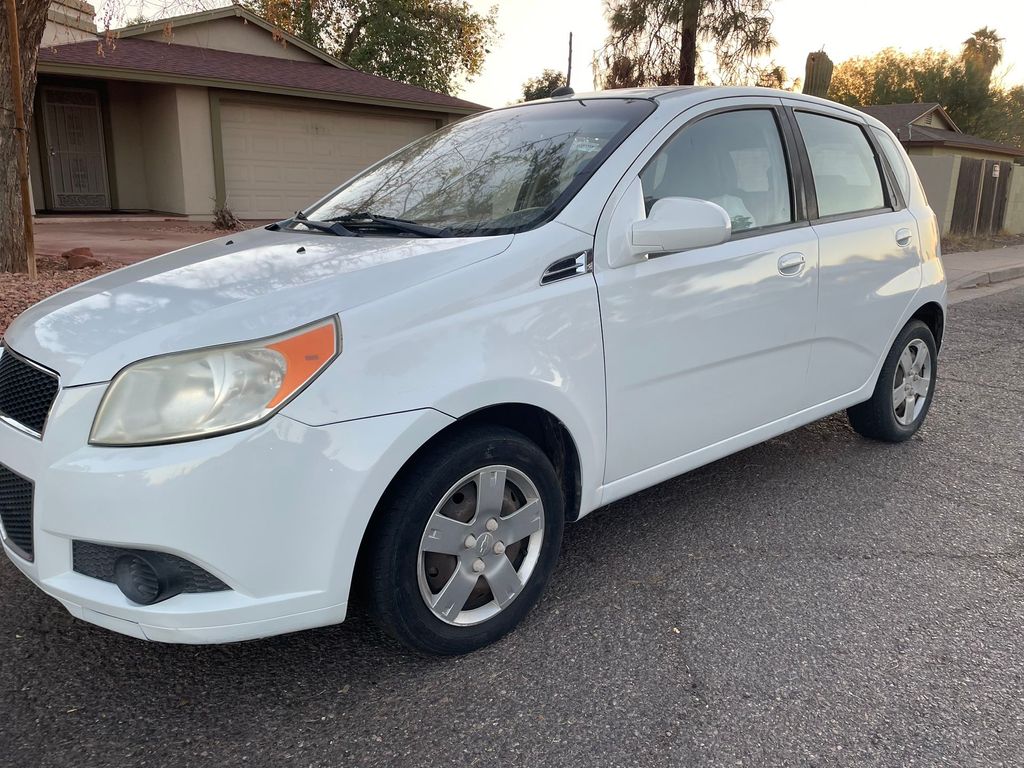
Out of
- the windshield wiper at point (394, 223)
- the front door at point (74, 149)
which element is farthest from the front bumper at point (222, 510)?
the front door at point (74, 149)

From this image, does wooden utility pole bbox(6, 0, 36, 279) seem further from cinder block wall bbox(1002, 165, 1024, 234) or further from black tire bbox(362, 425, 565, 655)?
cinder block wall bbox(1002, 165, 1024, 234)

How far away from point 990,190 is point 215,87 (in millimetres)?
19278

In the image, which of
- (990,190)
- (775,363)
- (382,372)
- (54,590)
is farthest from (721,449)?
(990,190)

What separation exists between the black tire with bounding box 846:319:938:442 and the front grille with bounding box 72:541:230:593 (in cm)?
353

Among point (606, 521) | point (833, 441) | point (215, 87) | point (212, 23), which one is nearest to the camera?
point (606, 521)

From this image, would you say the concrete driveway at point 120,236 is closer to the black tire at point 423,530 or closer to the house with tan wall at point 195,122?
the house with tan wall at point 195,122

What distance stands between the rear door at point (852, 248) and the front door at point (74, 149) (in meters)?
16.2

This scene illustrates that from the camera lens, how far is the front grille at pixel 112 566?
7.02 feet

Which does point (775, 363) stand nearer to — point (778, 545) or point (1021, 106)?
point (778, 545)

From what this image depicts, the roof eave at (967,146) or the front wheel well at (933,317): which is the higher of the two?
the roof eave at (967,146)

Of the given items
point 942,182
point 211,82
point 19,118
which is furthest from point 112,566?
point 942,182

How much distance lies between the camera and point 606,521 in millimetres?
3711

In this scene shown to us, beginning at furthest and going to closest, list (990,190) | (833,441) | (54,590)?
(990,190), (833,441), (54,590)

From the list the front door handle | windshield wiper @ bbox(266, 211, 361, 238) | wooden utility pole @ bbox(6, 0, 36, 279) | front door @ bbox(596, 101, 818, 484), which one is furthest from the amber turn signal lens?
wooden utility pole @ bbox(6, 0, 36, 279)
